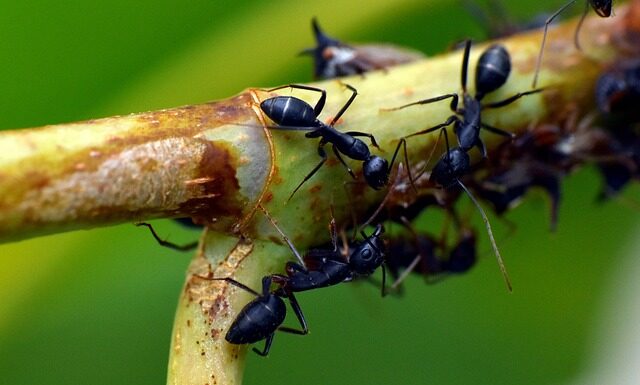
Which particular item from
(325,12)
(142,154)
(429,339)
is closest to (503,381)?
(429,339)

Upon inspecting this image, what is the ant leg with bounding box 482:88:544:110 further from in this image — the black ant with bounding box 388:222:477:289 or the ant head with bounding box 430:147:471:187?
the black ant with bounding box 388:222:477:289

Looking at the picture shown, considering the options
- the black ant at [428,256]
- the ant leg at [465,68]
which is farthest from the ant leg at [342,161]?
the black ant at [428,256]

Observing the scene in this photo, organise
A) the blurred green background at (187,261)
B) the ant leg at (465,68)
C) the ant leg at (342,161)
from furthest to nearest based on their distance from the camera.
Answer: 1. the blurred green background at (187,261)
2. the ant leg at (465,68)
3. the ant leg at (342,161)

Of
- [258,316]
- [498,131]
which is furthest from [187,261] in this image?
[498,131]

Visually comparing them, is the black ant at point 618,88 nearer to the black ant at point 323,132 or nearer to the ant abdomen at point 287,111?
the black ant at point 323,132

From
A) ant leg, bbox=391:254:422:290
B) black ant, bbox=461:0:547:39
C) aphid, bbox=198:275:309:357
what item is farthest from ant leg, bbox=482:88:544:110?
black ant, bbox=461:0:547:39

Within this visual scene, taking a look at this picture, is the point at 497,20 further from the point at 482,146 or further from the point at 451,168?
the point at 451,168

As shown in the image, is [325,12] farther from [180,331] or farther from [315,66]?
[180,331]
